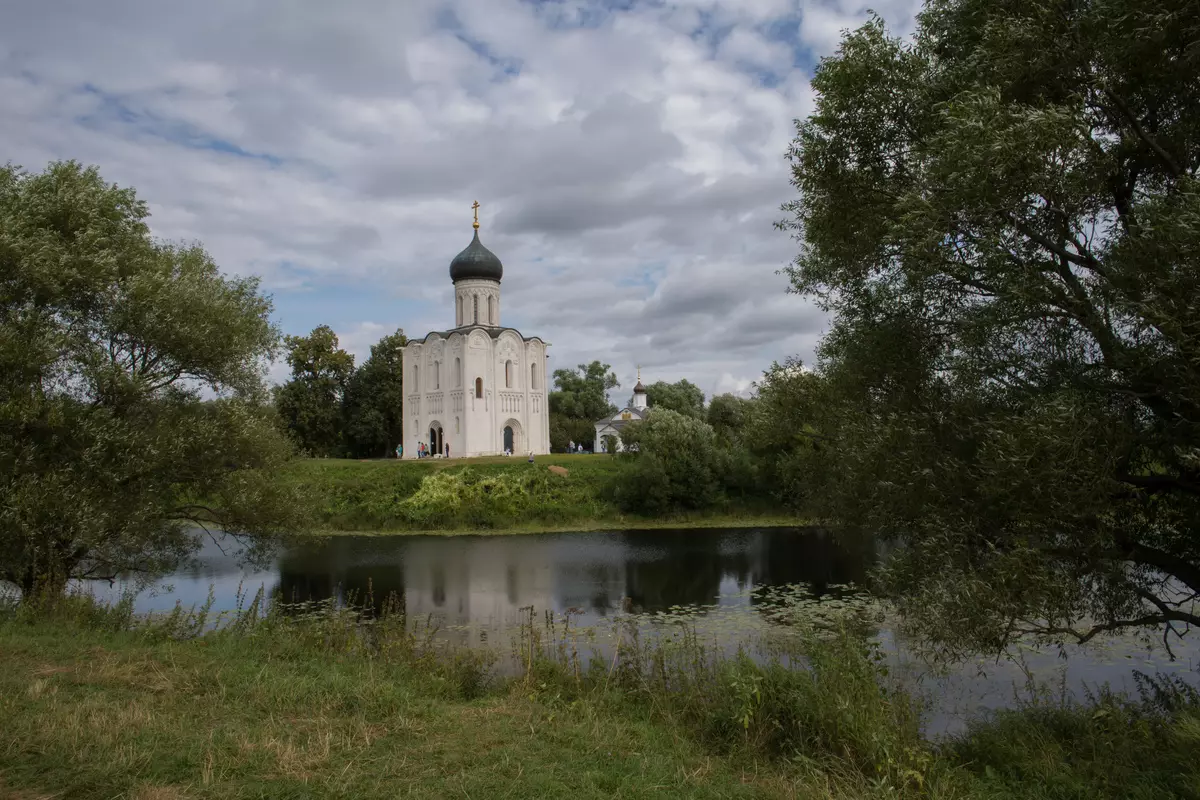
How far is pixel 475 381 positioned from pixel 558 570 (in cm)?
2447

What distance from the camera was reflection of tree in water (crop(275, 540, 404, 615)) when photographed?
1583cm

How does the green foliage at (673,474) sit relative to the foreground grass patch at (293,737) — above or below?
above

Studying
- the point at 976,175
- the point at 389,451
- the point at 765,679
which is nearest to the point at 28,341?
the point at 765,679

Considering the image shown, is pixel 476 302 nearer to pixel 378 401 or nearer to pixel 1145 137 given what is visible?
pixel 378 401

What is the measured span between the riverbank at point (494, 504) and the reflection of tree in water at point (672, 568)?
2968 mm

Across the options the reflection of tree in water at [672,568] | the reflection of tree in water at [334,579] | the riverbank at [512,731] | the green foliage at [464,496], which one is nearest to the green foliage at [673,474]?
the green foliage at [464,496]

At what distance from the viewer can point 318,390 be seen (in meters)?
45.5


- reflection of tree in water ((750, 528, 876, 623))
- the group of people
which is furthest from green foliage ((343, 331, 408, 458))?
reflection of tree in water ((750, 528, 876, 623))

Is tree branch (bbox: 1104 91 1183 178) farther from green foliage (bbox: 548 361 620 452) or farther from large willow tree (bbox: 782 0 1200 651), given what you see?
green foliage (bbox: 548 361 620 452)

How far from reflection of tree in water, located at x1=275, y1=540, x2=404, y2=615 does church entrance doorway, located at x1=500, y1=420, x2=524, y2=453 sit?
69.5 feet

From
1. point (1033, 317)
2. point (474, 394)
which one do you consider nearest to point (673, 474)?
point (474, 394)

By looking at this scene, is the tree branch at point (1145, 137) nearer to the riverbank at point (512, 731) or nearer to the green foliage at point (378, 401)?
the riverbank at point (512, 731)

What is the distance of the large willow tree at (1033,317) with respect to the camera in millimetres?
5762

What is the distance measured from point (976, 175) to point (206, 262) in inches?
441
